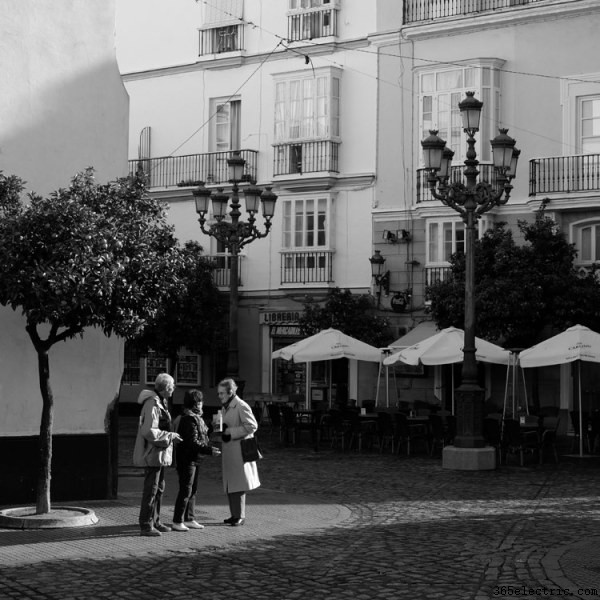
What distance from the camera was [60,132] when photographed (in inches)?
560

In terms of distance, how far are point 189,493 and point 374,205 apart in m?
20.0

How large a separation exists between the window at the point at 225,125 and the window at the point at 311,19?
2.81 meters

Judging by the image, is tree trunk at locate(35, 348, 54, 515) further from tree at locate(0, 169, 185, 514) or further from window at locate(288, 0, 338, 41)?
window at locate(288, 0, 338, 41)

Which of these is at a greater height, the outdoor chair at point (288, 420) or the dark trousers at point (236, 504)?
the outdoor chair at point (288, 420)

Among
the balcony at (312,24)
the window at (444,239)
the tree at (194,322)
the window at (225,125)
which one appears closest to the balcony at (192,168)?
the window at (225,125)

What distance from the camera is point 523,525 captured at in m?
12.9

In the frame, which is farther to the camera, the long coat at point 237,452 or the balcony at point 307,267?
the balcony at point 307,267

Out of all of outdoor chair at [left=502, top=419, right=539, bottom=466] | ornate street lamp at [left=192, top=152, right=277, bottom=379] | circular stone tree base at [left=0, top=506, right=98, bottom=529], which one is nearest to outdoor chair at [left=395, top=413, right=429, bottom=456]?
outdoor chair at [left=502, top=419, right=539, bottom=466]

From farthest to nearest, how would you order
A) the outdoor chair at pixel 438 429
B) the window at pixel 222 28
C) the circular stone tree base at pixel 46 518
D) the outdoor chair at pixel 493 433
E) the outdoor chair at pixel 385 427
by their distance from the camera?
the window at pixel 222 28
the outdoor chair at pixel 385 427
the outdoor chair at pixel 438 429
the outdoor chair at pixel 493 433
the circular stone tree base at pixel 46 518

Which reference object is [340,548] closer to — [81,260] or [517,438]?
[81,260]

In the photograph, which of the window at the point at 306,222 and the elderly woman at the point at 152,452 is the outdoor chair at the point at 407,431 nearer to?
the elderly woman at the point at 152,452

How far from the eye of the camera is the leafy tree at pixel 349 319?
98.3ft

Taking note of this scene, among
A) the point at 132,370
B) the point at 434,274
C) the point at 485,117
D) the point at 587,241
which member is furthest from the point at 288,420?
the point at 132,370

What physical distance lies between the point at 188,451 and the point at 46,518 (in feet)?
5.30
